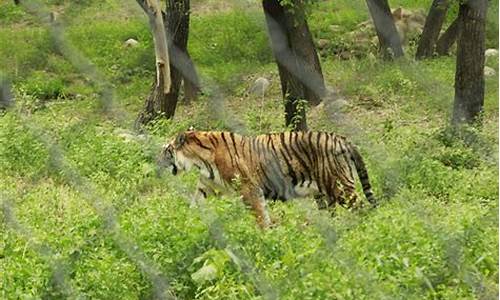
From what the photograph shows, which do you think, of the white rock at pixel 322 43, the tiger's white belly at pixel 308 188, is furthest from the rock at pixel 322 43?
the tiger's white belly at pixel 308 188

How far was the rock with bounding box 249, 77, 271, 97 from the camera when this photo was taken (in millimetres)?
9121

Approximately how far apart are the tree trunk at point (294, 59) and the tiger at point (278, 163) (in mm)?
1638

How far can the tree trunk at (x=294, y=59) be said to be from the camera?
6.52 metres

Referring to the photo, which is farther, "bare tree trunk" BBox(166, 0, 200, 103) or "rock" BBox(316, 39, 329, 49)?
"rock" BBox(316, 39, 329, 49)

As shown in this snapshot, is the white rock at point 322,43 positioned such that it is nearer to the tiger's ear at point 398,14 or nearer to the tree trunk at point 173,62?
the tiger's ear at point 398,14

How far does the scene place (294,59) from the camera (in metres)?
7.79

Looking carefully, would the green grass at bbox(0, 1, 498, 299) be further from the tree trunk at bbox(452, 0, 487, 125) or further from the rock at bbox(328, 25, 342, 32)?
the rock at bbox(328, 25, 342, 32)

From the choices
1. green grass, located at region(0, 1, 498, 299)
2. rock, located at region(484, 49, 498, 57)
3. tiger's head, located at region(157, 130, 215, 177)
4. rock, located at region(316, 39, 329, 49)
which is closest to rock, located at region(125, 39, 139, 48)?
rock, located at region(316, 39, 329, 49)

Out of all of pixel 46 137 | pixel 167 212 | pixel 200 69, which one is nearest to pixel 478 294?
pixel 167 212

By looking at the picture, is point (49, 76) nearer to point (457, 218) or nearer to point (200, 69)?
point (200, 69)

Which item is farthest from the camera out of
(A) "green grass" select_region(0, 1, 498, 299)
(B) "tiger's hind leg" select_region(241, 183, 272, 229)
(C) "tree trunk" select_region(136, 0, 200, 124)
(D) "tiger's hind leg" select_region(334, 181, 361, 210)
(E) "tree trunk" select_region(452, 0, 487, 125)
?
(C) "tree trunk" select_region(136, 0, 200, 124)

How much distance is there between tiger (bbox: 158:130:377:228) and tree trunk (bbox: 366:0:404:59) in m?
4.97

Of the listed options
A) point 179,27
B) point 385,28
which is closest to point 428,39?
point 385,28

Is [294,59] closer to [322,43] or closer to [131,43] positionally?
[322,43]
